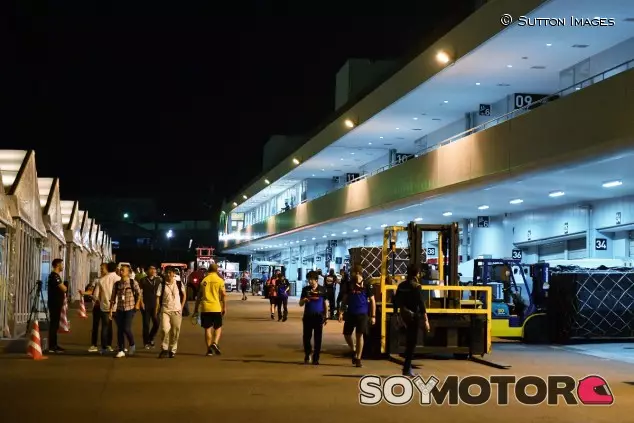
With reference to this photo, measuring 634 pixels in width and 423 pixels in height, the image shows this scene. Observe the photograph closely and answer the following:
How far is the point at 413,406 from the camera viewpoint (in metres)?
11.7

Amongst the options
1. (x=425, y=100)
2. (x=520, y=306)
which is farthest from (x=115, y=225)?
(x=520, y=306)

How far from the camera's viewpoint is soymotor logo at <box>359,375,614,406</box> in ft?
40.5

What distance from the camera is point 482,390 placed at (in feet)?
43.5

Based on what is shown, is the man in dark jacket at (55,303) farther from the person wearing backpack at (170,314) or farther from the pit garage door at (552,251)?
the pit garage door at (552,251)

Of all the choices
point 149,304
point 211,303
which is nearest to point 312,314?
point 211,303

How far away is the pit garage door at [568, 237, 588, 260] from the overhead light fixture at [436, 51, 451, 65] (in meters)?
9.29

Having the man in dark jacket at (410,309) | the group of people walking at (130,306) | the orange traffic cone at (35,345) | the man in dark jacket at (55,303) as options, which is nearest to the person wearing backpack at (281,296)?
the group of people walking at (130,306)

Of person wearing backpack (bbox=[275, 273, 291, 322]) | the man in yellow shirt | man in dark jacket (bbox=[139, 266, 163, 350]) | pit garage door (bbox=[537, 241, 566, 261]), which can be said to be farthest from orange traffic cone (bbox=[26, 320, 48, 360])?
pit garage door (bbox=[537, 241, 566, 261])

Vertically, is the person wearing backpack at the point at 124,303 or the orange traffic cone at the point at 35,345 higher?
the person wearing backpack at the point at 124,303

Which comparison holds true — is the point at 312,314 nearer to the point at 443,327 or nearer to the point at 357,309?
the point at 357,309

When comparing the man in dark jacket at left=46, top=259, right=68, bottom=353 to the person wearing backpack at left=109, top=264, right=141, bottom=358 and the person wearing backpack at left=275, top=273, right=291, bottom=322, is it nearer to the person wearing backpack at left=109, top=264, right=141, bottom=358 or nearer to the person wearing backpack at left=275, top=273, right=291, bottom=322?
the person wearing backpack at left=109, top=264, right=141, bottom=358

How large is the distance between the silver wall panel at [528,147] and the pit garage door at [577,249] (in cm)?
584

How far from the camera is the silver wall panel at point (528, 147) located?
19.9 m

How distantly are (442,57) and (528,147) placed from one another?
5139mm
